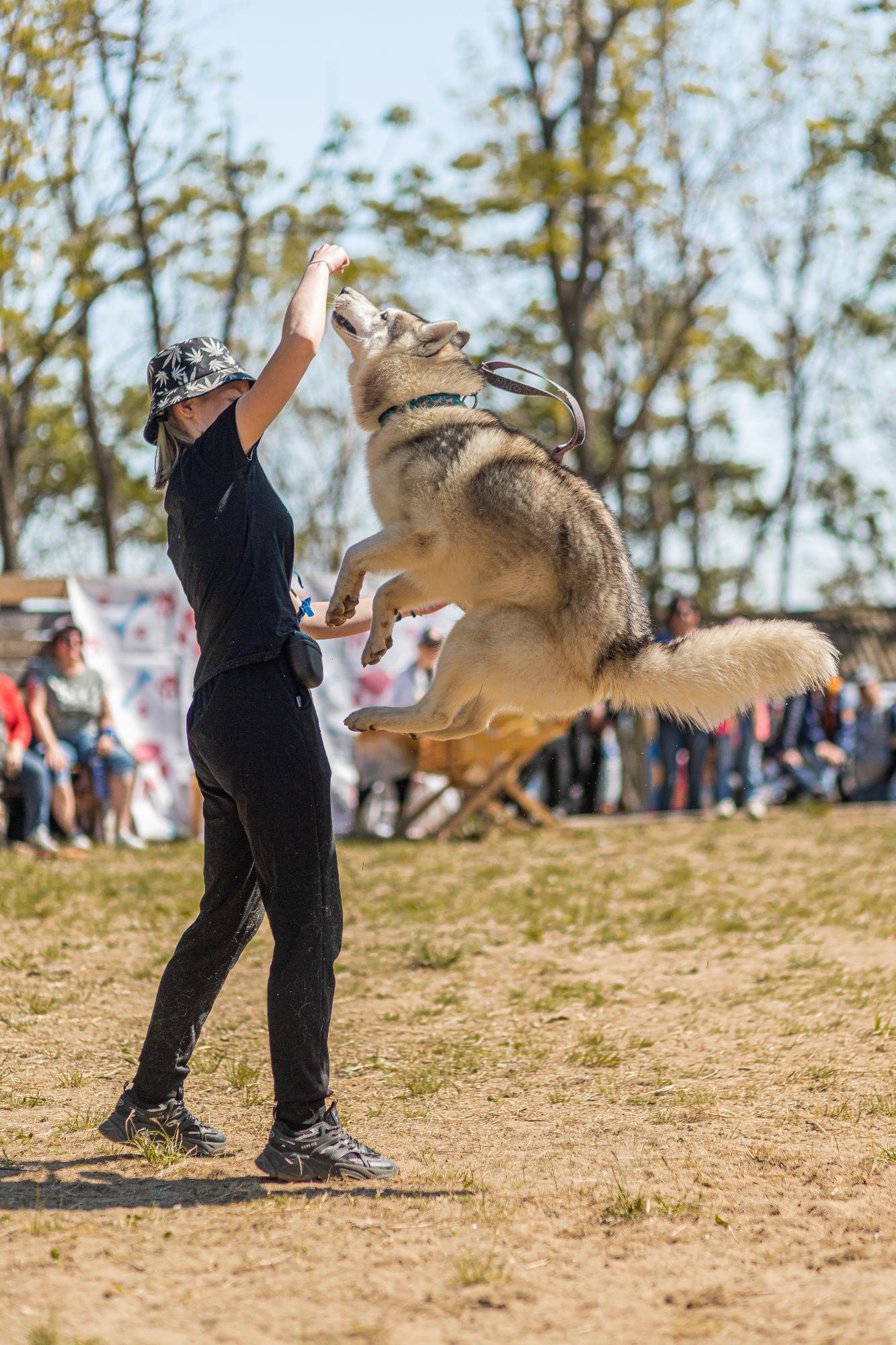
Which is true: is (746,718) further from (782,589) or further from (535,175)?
(782,589)

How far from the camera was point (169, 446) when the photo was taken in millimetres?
3930

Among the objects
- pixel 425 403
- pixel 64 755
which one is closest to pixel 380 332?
pixel 425 403

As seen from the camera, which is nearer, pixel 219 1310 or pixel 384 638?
pixel 219 1310

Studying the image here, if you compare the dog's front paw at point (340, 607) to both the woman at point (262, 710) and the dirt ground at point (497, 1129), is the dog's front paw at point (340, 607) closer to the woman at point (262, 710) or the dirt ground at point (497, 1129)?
the woman at point (262, 710)

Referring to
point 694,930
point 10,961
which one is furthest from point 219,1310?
point 694,930

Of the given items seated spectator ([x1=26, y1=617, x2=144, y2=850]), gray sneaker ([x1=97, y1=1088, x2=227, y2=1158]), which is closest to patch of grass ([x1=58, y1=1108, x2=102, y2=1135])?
gray sneaker ([x1=97, y1=1088, x2=227, y2=1158])

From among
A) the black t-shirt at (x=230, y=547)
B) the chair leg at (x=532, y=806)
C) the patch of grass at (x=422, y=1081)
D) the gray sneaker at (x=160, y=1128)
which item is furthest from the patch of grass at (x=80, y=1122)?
the chair leg at (x=532, y=806)

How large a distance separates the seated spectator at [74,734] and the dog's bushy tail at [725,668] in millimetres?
7851

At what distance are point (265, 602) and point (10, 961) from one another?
12.8 feet

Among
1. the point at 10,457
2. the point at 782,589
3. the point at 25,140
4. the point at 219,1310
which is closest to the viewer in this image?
the point at 219,1310

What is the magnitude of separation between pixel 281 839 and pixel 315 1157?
38.1 inches

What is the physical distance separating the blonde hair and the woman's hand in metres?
0.65

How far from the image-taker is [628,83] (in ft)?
52.3

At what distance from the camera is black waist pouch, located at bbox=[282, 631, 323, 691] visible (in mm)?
3688
